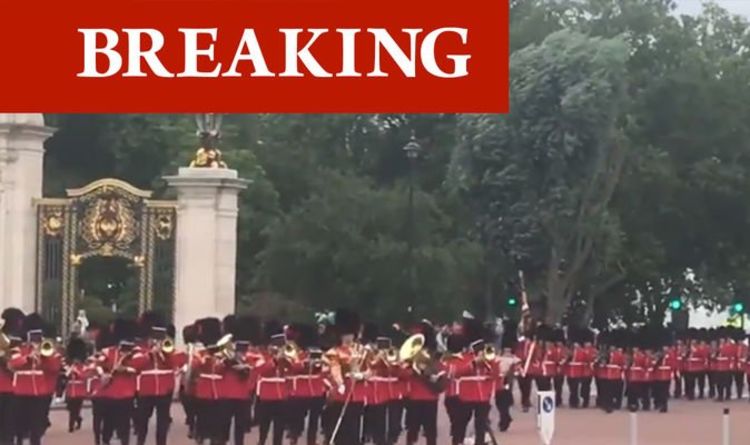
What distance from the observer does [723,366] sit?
37.1 m

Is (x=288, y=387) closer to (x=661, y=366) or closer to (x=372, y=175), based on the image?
(x=661, y=366)

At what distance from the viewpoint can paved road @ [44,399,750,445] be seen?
2556cm

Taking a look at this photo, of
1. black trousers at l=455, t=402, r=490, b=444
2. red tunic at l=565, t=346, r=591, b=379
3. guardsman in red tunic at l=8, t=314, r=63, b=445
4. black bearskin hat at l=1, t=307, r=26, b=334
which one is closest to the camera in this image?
guardsman in red tunic at l=8, t=314, r=63, b=445

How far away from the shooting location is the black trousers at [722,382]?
3678cm

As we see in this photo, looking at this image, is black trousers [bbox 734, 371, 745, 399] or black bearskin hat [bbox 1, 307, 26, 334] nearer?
black bearskin hat [bbox 1, 307, 26, 334]

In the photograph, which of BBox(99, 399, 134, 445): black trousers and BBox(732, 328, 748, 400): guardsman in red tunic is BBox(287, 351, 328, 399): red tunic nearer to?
BBox(99, 399, 134, 445): black trousers

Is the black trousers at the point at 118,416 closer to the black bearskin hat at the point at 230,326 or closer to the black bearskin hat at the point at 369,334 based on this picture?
the black bearskin hat at the point at 230,326

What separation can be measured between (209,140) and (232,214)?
133 centimetres

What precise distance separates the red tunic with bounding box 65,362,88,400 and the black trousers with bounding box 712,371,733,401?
14839mm

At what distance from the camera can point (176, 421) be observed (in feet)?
92.7

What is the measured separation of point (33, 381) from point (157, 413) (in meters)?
1.52

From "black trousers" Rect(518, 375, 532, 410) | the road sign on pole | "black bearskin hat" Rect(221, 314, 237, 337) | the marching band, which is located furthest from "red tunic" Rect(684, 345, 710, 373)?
the road sign on pole

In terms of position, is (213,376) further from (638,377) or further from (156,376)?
(638,377)

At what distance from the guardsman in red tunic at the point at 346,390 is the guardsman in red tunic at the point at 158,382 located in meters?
1.88
